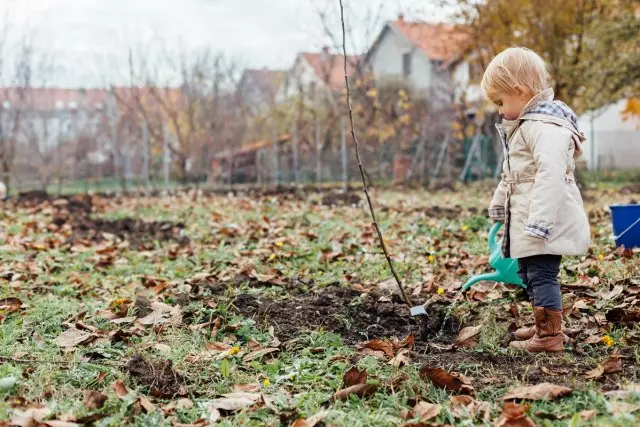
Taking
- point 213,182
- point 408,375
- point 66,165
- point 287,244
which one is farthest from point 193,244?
point 66,165

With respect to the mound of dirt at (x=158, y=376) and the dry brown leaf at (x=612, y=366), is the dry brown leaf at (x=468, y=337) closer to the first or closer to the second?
the dry brown leaf at (x=612, y=366)

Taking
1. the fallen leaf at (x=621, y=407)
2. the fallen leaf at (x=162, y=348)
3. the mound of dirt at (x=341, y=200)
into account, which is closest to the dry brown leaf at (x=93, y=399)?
the fallen leaf at (x=162, y=348)

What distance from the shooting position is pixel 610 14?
13.1 meters

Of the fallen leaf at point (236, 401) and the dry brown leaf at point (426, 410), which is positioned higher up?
Answer: the dry brown leaf at point (426, 410)

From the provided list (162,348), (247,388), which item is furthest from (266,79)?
(247,388)

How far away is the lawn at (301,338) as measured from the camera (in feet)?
7.60

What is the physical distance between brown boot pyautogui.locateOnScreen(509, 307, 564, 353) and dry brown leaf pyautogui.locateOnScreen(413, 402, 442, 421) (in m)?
0.84

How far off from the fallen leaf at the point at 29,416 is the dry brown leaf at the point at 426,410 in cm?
125

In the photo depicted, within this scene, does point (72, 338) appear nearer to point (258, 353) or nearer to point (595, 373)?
point (258, 353)

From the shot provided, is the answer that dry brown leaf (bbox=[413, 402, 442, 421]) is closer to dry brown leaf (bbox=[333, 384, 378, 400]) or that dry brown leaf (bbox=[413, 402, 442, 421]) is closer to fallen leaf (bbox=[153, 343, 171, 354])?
dry brown leaf (bbox=[333, 384, 378, 400])

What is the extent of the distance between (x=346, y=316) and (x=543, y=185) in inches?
49.7

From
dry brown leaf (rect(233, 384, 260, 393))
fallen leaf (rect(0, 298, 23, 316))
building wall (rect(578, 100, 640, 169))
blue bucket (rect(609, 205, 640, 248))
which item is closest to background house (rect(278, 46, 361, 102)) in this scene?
building wall (rect(578, 100, 640, 169))

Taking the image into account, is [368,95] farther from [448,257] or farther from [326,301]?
[326,301]

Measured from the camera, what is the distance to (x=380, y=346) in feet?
9.80
